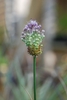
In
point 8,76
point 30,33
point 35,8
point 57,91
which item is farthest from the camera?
point 35,8

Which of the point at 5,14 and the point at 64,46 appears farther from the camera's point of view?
the point at 5,14

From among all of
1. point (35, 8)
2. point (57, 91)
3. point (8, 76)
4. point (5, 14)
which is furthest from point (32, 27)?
point (5, 14)

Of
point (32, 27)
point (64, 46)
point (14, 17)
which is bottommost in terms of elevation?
point (64, 46)

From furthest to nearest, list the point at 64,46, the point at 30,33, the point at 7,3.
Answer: the point at 7,3 < the point at 64,46 < the point at 30,33

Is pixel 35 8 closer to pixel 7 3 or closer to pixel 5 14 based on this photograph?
pixel 5 14

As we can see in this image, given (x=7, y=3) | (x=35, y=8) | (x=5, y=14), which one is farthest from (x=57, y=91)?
(x=7, y=3)

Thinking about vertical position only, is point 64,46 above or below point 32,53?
below

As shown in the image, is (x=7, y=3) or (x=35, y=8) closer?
(x=35, y=8)

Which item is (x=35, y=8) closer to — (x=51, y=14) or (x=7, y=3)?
(x=51, y=14)

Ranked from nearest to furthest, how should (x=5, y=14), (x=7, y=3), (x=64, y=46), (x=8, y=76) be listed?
(x=8, y=76)
(x=64, y=46)
(x=5, y=14)
(x=7, y=3)

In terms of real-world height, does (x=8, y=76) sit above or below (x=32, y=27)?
below
